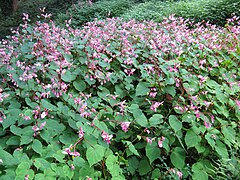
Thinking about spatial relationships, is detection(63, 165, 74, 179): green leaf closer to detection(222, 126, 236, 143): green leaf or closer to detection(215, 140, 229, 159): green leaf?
detection(215, 140, 229, 159): green leaf

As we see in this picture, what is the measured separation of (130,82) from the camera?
9.29 ft

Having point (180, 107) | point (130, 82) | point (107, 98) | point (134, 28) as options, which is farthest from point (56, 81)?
point (134, 28)

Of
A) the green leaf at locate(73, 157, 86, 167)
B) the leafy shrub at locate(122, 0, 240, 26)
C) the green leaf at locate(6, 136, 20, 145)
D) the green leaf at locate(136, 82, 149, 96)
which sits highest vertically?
the green leaf at locate(136, 82, 149, 96)

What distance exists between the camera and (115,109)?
264cm

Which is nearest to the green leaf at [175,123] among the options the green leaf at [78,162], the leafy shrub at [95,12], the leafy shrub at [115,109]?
the leafy shrub at [115,109]

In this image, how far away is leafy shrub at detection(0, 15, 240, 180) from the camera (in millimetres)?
2023

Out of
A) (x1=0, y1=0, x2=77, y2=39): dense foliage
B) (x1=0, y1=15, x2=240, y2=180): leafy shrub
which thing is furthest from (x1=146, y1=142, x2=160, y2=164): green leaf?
(x1=0, y1=0, x2=77, y2=39): dense foliage

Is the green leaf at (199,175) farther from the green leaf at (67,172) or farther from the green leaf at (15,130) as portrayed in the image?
the green leaf at (15,130)

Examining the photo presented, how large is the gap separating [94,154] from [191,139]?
0.86 metres

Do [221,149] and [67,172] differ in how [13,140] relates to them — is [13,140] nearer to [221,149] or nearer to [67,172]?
[67,172]

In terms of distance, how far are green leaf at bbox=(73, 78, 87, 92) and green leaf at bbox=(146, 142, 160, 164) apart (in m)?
0.81

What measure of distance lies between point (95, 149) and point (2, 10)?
1315 centimetres

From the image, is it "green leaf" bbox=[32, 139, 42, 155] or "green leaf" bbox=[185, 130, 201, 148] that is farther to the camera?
"green leaf" bbox=[185, 130, 201, 148]

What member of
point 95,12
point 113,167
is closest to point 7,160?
point 113,167
